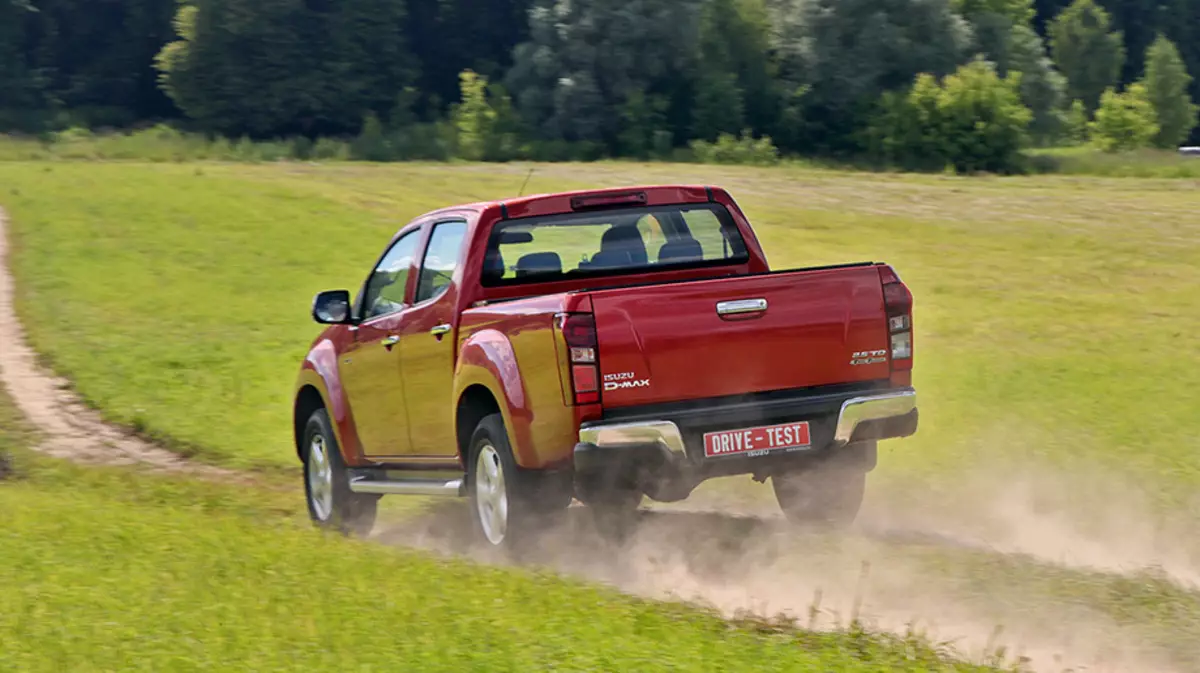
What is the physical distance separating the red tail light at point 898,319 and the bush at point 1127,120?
85.6m

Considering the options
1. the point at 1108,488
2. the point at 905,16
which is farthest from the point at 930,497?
the point at 905,16

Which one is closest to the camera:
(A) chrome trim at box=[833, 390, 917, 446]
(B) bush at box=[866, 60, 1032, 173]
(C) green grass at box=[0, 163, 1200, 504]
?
(A) chrome trim at box=[833, 390, 917, 446]

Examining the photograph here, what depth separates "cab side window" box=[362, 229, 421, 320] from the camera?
9828 mm

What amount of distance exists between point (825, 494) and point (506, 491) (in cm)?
184

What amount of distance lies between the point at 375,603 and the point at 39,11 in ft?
291

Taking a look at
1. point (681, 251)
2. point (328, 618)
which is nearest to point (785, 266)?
point (681, 251)

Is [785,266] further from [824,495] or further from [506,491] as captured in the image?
[506,491]

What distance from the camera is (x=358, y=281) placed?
29344mm

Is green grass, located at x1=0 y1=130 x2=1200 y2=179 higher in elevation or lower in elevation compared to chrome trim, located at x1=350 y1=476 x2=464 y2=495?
lower

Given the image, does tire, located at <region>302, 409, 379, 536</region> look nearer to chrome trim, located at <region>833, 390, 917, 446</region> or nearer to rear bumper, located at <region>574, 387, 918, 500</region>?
rear bumper, located at <region>574, 387, 918, 500</region>

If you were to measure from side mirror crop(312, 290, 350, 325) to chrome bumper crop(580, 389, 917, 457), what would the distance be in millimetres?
2950

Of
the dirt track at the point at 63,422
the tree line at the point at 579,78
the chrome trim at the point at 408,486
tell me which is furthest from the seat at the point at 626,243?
the tree line at the point at 579,78

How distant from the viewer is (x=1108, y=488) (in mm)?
11406

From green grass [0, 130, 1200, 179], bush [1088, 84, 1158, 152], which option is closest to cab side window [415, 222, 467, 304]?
green grass [0, 130, 1200, 179]
